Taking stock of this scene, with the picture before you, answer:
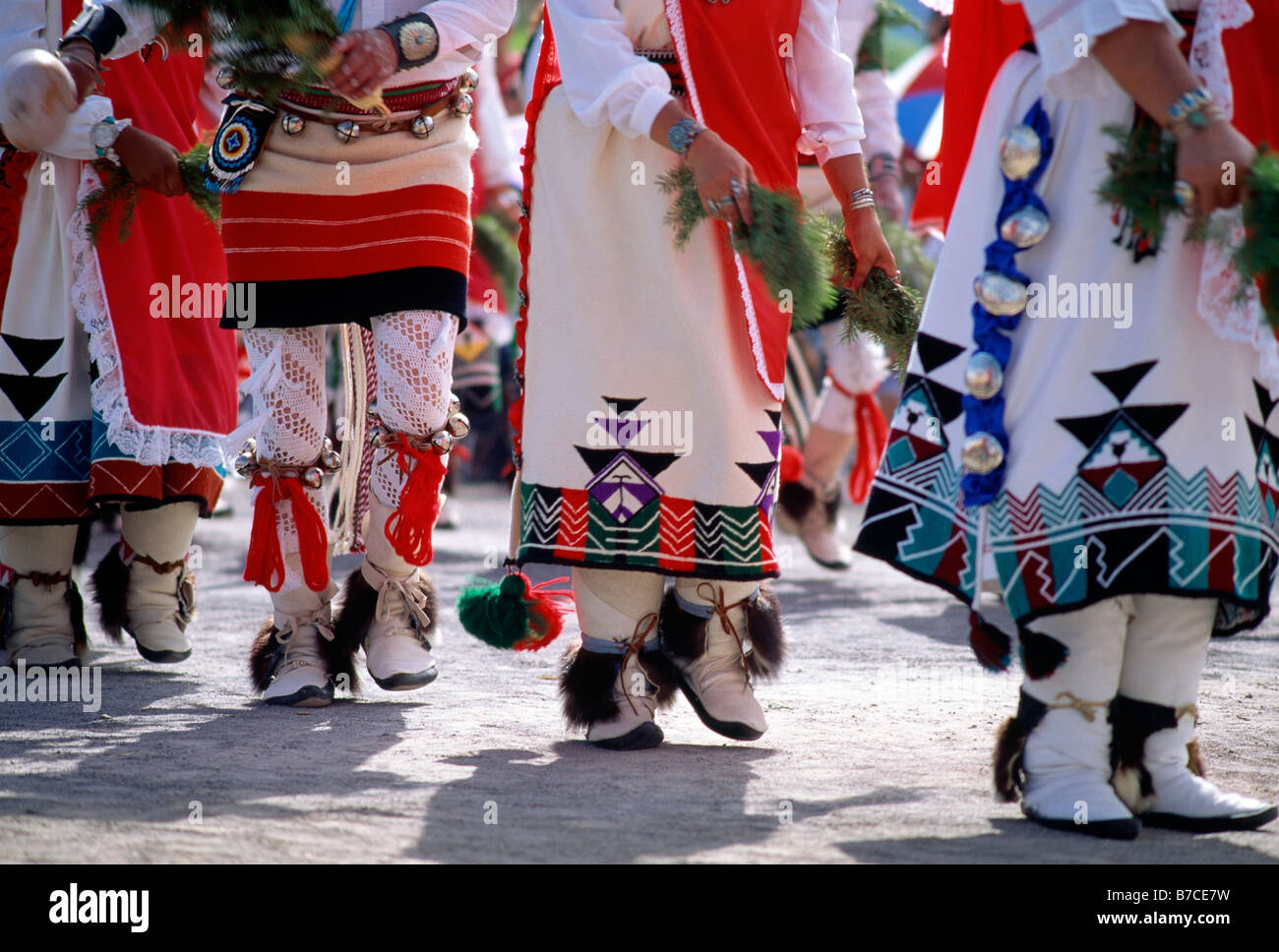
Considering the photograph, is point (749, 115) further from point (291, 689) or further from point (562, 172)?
point (291, 689)

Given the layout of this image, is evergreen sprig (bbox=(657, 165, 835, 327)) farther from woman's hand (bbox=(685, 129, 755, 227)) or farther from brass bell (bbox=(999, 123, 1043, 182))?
brass bell (bbox=(999, 123, 1043, 182))

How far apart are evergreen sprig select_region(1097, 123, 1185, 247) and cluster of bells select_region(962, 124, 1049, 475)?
0.12 meters

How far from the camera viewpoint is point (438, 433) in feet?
11.0

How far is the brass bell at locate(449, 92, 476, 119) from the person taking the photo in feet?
11.0

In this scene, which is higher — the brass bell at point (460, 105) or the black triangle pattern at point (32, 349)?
the brass bell at point (460, 105)

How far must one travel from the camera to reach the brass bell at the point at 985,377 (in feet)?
7.63

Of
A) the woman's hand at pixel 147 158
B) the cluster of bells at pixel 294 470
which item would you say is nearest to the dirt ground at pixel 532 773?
the cluster of bells at pixel 294 470

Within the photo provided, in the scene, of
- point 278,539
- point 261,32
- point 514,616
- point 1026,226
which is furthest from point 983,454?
point 278,539

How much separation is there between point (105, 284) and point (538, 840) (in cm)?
221

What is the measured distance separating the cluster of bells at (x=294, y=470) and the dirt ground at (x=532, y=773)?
20.4 inches

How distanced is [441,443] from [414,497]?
137mm

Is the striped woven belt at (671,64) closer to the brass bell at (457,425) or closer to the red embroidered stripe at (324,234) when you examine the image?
the red embroidered stripe at (324,234)

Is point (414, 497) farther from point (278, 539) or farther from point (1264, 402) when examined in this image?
point (1264, 402)

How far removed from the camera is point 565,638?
4535 millimetres
